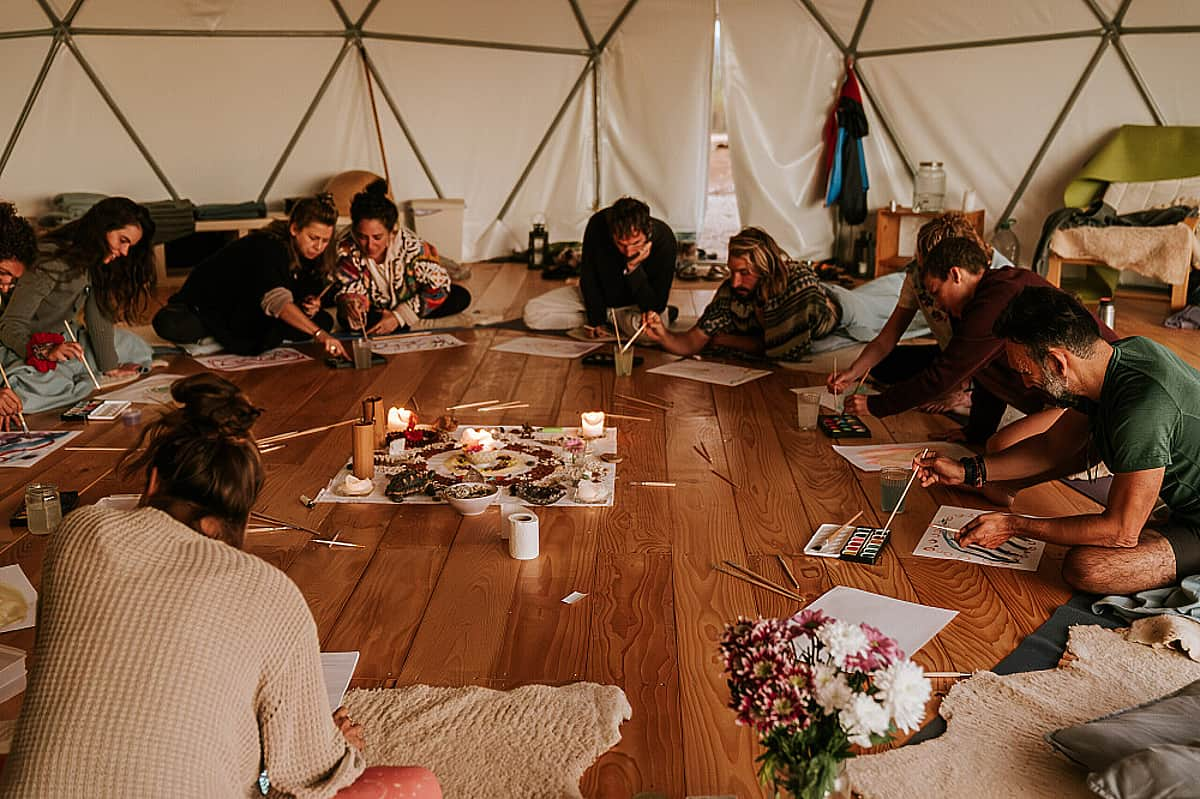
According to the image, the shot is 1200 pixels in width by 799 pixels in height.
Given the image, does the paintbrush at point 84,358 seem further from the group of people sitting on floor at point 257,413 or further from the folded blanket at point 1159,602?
the folded blanket at point 1159,602

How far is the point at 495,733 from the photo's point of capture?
2479mm

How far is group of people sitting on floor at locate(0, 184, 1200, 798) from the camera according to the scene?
1.60 meters

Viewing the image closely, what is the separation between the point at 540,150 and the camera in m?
9.41

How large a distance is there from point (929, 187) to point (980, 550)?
18.6 ft

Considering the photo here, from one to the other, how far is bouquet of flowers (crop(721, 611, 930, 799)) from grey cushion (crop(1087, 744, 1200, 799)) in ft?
2.68

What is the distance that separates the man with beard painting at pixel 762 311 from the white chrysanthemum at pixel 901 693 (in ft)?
12.5

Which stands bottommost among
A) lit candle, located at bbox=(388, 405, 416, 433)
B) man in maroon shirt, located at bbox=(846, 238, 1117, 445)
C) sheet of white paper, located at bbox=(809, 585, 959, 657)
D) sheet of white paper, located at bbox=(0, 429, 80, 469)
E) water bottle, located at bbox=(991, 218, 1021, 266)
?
sheet of white paper, located at bbox=(0, 429, 80, 469)

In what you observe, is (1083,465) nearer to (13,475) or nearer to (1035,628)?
(1035,628)

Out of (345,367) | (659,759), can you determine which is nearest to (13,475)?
(345,367)

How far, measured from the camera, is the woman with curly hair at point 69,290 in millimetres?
4723

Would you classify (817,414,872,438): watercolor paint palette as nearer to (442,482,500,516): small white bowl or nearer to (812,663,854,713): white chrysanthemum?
(442,482,500,516): small white bowl

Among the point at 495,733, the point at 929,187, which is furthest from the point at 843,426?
the point at 929,187

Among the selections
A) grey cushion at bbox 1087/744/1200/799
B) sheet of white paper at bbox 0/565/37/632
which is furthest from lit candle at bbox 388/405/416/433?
grey cushion at bbox 1087/744/1200/799

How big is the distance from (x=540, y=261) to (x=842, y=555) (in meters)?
6.03
